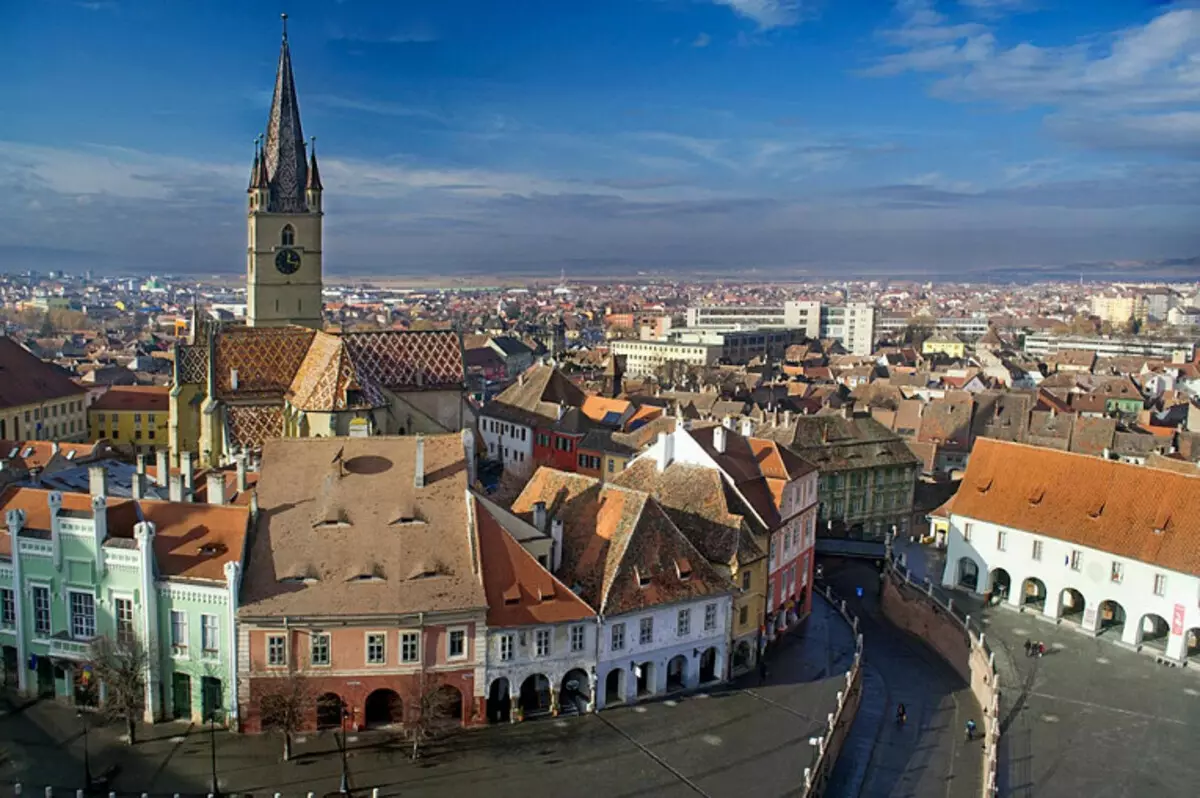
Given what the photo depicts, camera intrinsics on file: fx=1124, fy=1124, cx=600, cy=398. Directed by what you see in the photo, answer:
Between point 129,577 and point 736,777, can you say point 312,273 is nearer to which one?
point 129,577

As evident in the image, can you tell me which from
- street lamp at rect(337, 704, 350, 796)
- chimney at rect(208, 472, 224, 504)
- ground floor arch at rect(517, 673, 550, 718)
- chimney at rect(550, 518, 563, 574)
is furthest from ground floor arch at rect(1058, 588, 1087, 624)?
chimney at rect(208, 472, 224, 504)

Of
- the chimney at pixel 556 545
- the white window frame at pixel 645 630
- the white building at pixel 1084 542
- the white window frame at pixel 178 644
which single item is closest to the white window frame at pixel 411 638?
the chimney at pixel 556 545

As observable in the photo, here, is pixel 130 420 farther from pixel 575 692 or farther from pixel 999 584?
pixel 999 584

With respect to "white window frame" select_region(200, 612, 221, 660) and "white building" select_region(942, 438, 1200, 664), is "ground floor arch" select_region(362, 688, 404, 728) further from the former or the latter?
"white building" select_region(942, 438, 1200, 664)

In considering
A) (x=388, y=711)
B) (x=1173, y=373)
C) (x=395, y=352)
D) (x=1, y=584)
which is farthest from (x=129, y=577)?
(x=1173, y=373)

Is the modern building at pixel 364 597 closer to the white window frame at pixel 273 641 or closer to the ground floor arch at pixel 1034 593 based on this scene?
the white window frame at pixel 273 641
